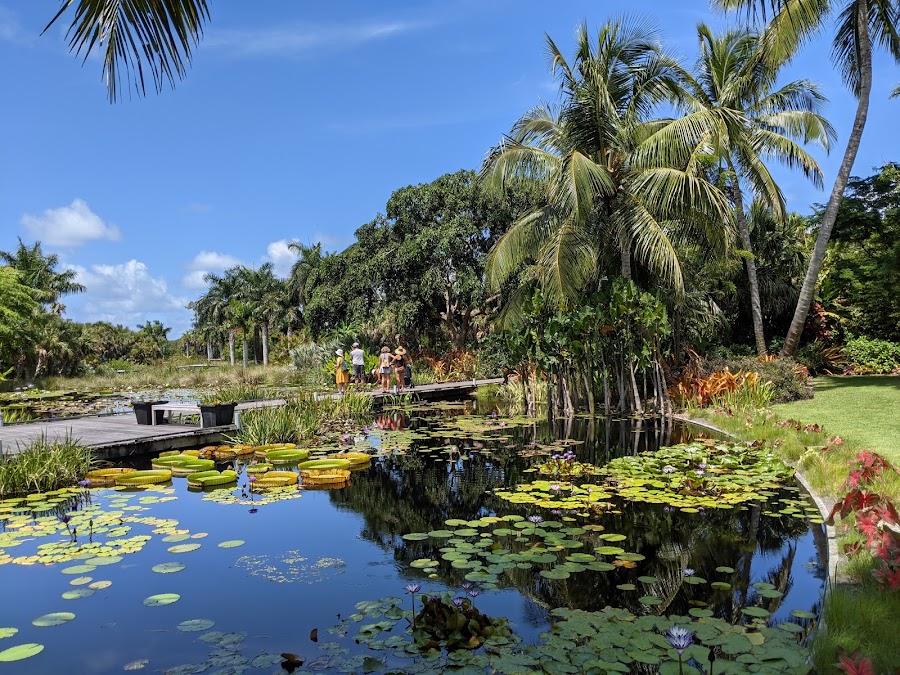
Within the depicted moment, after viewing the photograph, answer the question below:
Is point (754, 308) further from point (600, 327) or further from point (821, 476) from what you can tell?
point (821, 476)

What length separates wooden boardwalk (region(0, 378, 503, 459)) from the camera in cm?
950

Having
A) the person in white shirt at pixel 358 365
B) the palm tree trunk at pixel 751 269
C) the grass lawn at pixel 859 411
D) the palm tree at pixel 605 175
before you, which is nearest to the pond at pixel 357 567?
the grass lawn at pixel 859 411

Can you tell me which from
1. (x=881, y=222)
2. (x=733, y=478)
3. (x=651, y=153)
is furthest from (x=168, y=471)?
(x=881, y=222)

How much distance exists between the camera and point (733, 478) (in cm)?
703

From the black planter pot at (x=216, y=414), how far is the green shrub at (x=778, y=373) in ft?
32.4

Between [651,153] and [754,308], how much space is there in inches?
270

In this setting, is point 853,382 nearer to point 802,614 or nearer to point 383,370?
point 383,370

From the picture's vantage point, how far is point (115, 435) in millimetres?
10305

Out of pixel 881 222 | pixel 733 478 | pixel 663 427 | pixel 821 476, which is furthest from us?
pixel 881 222

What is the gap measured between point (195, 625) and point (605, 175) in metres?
11.1

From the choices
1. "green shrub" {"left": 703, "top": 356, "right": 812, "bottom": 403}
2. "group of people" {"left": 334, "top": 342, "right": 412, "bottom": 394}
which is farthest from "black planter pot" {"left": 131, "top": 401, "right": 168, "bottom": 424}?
"green shrub" {"left": 703, "top": 356, "right": 812, "bottom": 403}

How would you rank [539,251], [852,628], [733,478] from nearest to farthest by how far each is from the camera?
[852,628]
[733,478]
[539,251]

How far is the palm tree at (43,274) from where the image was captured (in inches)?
1384

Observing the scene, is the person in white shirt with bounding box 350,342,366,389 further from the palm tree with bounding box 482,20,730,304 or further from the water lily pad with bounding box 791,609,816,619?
the water lily pad with bounding box 791,609,816,619
